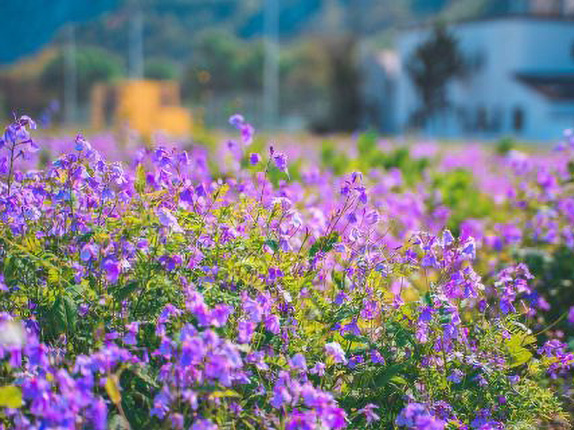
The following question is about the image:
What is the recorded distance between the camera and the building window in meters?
46.2

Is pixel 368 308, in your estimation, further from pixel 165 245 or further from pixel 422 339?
pixel 165 245

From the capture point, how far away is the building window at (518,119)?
46194 millimetres

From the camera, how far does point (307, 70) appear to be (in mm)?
95562

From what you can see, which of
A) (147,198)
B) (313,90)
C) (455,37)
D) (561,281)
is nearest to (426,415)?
(147,198)

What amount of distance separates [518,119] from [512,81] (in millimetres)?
2149

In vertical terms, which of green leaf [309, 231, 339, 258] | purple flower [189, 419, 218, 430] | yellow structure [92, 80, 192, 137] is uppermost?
green leaf [309, 231, 339, 258]

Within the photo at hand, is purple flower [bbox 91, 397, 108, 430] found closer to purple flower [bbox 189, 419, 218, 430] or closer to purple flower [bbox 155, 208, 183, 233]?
purple flower [bbox 189, 419, 218, 430]

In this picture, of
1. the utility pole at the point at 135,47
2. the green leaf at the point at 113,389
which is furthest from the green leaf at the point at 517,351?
the utility pole at the point at 135,47

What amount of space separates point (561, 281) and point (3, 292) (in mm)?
3861

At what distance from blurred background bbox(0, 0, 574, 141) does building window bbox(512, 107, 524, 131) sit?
5 cm

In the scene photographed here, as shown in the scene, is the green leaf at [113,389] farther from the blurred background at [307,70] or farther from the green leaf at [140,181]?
the blurred background at [307,70]

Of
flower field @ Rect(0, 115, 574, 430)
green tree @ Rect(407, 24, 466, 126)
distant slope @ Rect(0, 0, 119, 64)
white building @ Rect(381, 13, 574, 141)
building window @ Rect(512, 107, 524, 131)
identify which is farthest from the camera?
distant slope @ Rect(0, 0, 119, 64)

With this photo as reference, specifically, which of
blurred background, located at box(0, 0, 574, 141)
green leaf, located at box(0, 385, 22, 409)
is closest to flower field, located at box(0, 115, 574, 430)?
green leaf, located at box(0, 385, 22, 409)

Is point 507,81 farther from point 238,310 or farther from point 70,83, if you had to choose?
point 70,83
